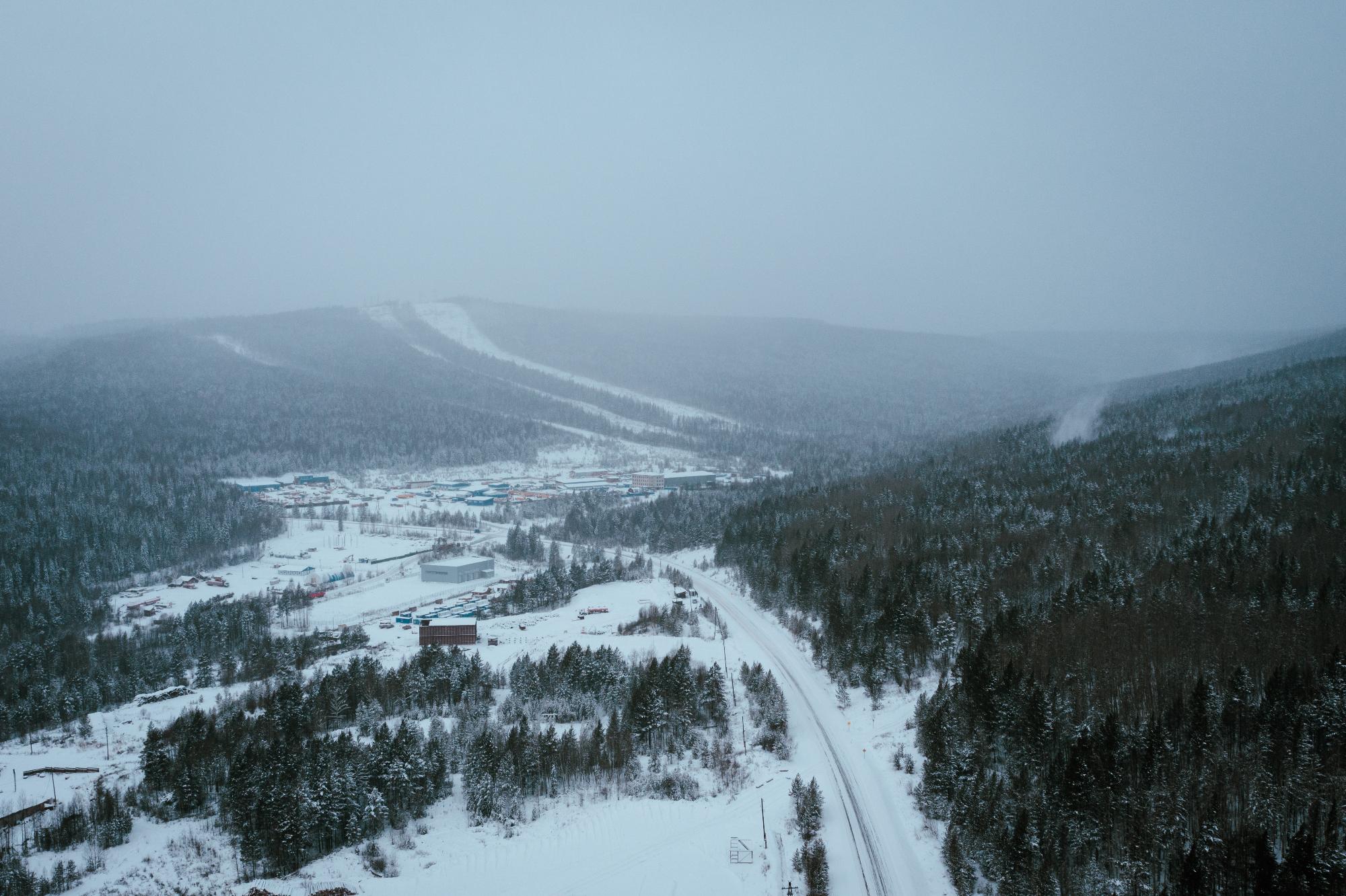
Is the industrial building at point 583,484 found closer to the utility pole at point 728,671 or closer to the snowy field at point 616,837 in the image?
the utility pole at point 728,671

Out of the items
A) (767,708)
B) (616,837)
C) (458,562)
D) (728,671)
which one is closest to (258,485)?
(458,562)

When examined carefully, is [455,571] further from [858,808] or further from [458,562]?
[858,808]

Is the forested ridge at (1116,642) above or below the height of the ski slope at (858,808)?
above

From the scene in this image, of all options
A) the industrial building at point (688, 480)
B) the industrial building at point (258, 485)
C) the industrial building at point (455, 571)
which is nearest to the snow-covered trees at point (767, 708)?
the industrial building at point (455, 571)

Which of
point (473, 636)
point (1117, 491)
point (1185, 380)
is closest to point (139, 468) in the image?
point (473, 636)

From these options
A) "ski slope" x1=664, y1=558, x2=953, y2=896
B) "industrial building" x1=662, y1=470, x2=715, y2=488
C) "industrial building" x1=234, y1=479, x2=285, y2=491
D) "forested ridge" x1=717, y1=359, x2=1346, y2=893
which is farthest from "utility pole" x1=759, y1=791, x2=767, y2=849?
"industrial building" x1=234, y1=479, x2=285, y2=491

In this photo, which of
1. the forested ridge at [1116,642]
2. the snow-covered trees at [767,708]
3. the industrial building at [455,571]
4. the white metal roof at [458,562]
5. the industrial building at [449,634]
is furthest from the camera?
the white metal roof at [458,562]
